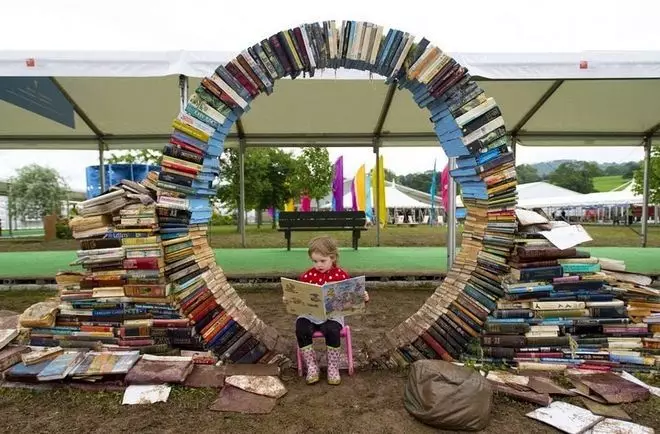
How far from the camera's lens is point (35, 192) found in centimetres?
2128

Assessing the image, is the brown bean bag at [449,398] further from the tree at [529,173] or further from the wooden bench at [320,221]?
the tree at [529,173]

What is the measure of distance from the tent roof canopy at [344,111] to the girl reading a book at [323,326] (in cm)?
277

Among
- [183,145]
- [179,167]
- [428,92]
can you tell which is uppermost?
[428,92]

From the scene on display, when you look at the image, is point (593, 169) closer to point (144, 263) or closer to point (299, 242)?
point (299, 242)

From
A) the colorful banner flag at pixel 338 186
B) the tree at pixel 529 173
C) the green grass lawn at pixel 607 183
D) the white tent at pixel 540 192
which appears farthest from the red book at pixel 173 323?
the tree at pixel 529 173

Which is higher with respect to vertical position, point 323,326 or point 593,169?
point 593,169

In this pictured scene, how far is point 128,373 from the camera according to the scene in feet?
8.97

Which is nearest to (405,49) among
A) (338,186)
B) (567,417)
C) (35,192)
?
(567,417)

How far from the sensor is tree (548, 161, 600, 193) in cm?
5769

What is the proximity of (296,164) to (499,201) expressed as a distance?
730 inches

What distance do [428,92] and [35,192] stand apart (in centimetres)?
2451

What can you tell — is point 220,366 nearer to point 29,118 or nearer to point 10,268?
point 10,268

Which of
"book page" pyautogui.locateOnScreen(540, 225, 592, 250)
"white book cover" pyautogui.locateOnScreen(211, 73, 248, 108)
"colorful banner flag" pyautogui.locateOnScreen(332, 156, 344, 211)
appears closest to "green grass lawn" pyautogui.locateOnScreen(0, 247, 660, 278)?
"colorful banner flag" pyautogui.locateOnScreen(332, 156, 344, 211)

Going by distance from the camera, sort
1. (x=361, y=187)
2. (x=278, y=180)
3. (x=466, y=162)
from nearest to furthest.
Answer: (x=466, y=162)
(x=361, y=187)
(x=278, y=180)
